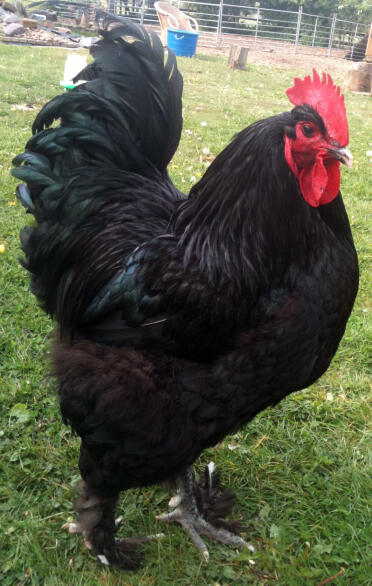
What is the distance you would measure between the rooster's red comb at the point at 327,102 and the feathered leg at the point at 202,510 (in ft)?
6.14

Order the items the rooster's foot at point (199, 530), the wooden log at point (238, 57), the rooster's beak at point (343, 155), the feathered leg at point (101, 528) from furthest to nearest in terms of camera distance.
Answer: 1. the wooden log at point (238, 57)
2. the rooster's foot at point (199, 530)
3. the feathered leg at point (101, 528)
4. the rooster's beak at point (343, 155)

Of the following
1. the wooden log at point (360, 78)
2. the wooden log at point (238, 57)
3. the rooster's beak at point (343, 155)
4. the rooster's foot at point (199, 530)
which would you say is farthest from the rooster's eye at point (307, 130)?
the wooden log at point (238, 57)

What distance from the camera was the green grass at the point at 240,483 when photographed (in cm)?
248

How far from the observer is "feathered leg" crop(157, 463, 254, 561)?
267cm

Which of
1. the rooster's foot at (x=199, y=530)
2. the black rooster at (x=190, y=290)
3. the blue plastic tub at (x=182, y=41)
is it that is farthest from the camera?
the blue plastic tub at (x=182, y=41)

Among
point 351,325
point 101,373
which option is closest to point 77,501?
point 101,373

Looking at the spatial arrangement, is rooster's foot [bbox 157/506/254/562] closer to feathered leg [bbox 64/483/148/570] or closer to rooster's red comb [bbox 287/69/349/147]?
feathered leg [bbox 64/483/148/570]

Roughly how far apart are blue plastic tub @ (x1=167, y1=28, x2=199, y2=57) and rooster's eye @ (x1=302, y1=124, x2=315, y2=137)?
16615 millimetres

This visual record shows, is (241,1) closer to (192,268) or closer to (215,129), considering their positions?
(215,129)

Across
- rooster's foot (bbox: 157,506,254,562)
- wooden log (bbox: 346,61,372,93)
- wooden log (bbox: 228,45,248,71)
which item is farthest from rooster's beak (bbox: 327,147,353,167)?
wooden log (bbox: 228,45,248,71)

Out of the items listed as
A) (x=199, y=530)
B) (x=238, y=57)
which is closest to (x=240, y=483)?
(x=199, y=530)

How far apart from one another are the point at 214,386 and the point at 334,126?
1.16 metres

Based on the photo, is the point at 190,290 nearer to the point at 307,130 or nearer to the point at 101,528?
the point at 307,130

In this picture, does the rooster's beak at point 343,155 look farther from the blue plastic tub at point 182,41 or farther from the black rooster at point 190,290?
the blue plastic tub at point 182,41
